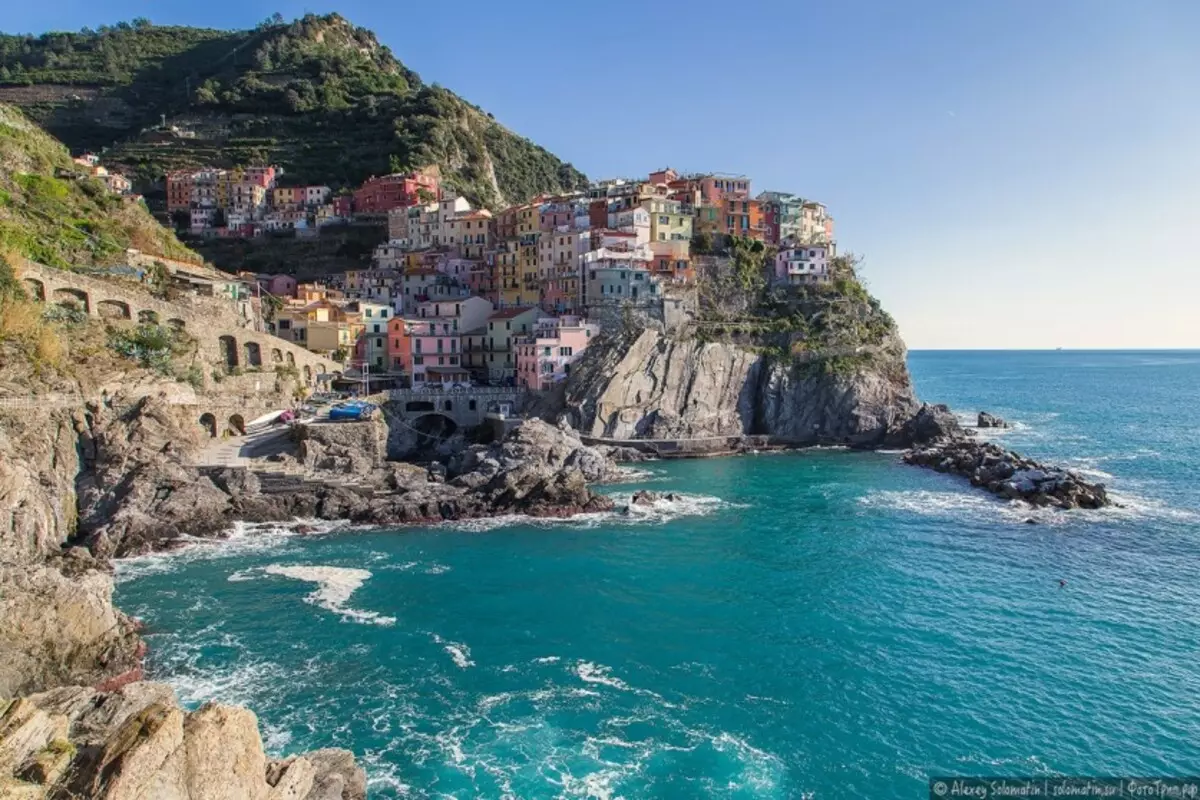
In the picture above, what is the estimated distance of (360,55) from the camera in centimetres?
14538

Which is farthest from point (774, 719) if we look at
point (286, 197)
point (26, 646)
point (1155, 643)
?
point (286, 197)

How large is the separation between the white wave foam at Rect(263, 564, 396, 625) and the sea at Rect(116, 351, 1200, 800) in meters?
0.16

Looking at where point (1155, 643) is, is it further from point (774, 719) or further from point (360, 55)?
point (360, 55)

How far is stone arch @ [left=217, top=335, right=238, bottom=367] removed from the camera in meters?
53.5

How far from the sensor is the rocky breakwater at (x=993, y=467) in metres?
44.3

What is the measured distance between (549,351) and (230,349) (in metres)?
24.1

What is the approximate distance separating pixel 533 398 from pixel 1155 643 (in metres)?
45.3

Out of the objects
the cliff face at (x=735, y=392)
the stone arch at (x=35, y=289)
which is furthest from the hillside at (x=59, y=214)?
the cliff face at (x=735, y=392)

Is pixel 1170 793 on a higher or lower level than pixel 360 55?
lower

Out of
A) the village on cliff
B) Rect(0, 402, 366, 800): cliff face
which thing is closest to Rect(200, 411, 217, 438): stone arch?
Rect(0, 402, 366, 800): cliff face

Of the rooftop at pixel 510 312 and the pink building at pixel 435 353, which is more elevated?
the rooftop at pixel 510 312

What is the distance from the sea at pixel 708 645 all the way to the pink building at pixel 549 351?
70.6ft

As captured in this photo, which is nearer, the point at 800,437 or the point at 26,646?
the point at 26,646

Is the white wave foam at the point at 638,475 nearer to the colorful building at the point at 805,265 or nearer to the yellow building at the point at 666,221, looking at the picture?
the yellow building at the point at 666,221
